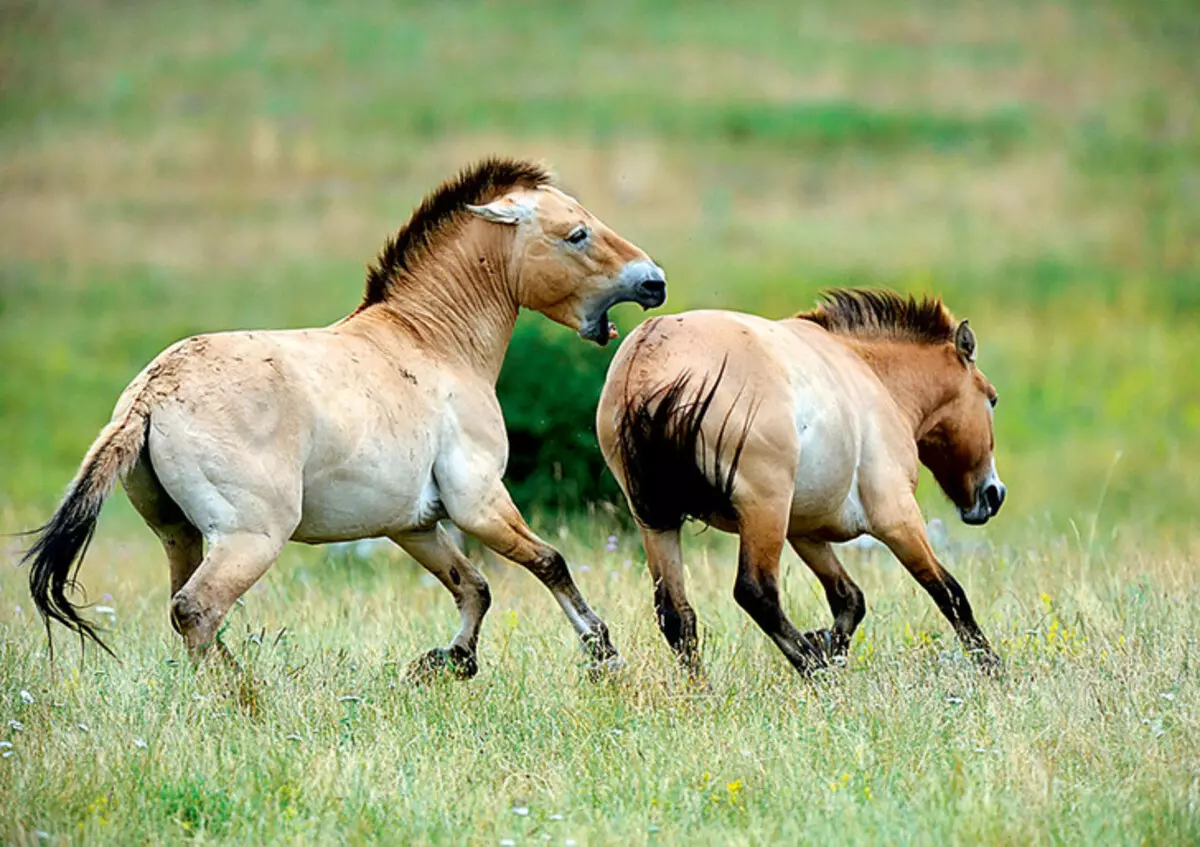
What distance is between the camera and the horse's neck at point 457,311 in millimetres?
7207

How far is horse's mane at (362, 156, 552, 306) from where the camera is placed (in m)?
7.37

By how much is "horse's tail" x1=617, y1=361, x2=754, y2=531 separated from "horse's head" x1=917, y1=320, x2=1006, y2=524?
5.42ft

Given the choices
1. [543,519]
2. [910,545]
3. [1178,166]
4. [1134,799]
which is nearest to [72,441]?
[543,519]

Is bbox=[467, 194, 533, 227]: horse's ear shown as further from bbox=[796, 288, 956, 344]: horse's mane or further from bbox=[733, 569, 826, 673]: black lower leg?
bbox=[733, 569, 826, 673]: black lower leg

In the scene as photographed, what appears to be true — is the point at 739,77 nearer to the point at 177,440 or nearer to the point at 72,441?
the point at 72,441

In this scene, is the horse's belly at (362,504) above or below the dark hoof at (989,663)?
above

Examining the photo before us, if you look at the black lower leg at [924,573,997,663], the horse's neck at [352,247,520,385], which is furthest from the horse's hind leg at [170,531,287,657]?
the black lower leg at [924,573,997,663]

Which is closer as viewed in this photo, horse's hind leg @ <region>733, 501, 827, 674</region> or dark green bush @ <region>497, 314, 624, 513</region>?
horse's hind leg @ <region>733, 501, 827, 674</region>

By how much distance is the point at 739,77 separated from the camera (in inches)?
1511

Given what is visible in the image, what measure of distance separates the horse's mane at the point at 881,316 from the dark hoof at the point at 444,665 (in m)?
2.30

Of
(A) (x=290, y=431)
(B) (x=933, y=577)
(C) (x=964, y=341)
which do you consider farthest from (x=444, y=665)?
(C) (x=964, y=341)

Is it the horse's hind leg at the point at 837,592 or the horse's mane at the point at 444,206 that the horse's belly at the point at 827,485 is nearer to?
the horse's hind leg at the point at 837,592

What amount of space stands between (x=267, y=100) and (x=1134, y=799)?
111 ft

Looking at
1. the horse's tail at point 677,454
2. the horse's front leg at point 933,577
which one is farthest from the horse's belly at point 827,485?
the horse's tail at point 677,454
